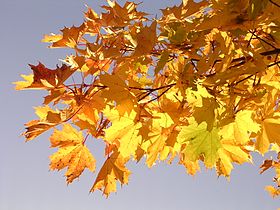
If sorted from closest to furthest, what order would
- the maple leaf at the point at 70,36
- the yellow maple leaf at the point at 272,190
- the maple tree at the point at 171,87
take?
the maple tree at the point at 171,87 → the maple leaf at the point at 70,36 → the yellow maple leaf at the point at 272,190

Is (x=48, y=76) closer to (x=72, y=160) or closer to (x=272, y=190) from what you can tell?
(x=72, y=160)

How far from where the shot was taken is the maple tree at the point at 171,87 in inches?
47.5

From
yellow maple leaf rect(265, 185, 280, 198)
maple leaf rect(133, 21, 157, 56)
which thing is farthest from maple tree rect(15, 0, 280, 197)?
yellow maple leaf rect(265, 185, 280, 198)

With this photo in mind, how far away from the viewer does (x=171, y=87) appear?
56.9 inches

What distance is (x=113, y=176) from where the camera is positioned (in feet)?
5.95

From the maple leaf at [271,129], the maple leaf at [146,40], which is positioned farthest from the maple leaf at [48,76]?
the maple leaf at [271,129]

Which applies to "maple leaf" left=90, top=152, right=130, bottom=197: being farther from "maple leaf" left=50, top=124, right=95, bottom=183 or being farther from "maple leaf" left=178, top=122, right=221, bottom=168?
"maple leaf" left=178, top=122, right=221, bottom=168

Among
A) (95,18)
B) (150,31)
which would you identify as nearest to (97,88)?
(150,31)

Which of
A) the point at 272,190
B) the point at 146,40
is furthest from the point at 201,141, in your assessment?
the point at 272,190

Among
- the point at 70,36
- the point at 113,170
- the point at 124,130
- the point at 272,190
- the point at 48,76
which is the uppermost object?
the point at 70,36

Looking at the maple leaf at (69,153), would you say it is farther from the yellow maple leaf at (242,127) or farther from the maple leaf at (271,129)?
the maple leaf at (271,129)

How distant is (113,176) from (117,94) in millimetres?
651

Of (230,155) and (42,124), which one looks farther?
(230,155)

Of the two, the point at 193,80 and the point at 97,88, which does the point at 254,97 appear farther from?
the point at 97,88
